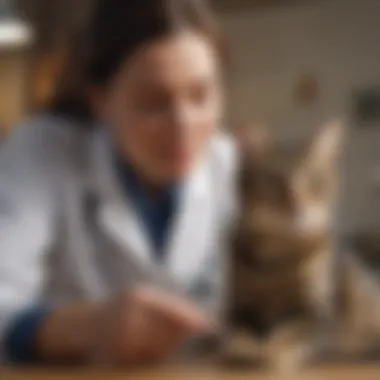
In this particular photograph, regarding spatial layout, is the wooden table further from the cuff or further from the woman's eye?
the woman's eye

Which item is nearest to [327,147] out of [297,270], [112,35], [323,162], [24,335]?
[323,162]

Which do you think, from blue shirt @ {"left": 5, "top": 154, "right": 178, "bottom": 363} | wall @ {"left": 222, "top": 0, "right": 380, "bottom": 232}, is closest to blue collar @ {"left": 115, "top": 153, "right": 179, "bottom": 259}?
blue shirt @ {"left": 5, "top": 154, "right": 178, "bottom": 363}

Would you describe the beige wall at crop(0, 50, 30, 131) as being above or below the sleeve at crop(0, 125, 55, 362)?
above

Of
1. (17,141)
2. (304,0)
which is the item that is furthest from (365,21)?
(17,141)

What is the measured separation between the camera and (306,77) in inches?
34.3

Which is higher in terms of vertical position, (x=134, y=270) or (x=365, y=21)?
(x=365, y=21)

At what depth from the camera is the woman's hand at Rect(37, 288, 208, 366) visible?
0.86 metres

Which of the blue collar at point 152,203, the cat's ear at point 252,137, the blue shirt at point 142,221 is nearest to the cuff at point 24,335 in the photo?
the blue shirt at point 142,221

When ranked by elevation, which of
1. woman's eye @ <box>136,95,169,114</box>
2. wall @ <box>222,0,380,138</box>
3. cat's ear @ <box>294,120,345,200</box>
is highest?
wall @ <box>222,0,380,138</box>

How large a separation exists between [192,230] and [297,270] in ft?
0.34

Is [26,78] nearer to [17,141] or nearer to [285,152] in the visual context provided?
[17,141]

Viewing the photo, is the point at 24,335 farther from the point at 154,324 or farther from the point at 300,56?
the point at 300,56

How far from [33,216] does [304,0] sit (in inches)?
12.4

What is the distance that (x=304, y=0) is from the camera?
0.88m
